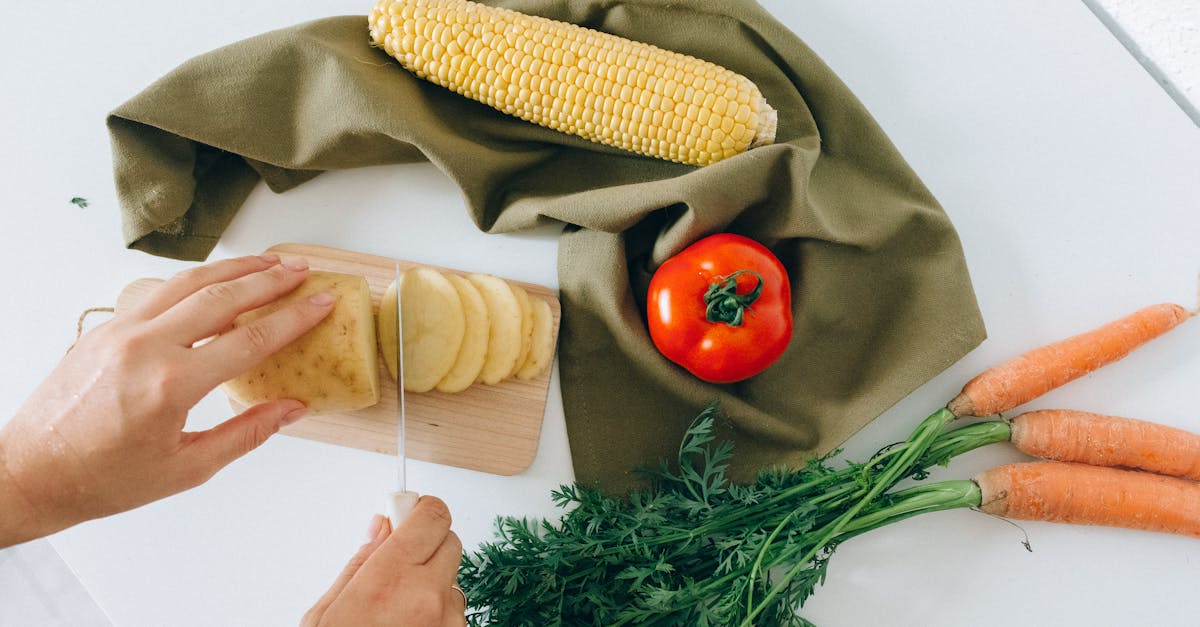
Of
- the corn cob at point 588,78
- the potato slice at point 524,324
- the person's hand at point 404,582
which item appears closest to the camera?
the person's hand at point 404,582

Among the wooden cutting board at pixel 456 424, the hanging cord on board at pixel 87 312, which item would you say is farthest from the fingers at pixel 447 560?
the hanging cord on board at pixel 87 312

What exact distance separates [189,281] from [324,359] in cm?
29

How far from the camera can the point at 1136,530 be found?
5.85 ft

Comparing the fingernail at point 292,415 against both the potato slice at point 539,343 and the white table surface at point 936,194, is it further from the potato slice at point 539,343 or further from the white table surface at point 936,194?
the potato slice at point 539,343

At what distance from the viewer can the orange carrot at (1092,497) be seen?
1688 millimetres

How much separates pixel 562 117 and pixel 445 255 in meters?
0.46

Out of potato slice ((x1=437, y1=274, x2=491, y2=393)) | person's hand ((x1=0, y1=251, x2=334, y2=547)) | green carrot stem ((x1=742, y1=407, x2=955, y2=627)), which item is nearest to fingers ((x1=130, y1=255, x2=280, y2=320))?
person's hand ((x1=0, y1=251, x2=334, y2=547))

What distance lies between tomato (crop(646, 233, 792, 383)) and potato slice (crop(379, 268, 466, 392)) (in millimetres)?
441

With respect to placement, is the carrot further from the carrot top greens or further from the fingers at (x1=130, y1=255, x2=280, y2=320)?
the fingers at (x1=130, y1=255, x2=280, y2=320)

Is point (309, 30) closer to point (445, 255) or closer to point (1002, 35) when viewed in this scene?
point (445, 255)

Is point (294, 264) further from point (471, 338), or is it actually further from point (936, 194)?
point (936, 194)

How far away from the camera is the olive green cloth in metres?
1.66

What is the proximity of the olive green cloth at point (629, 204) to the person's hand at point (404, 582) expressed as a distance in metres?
0.45

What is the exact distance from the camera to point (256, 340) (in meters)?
1.39
